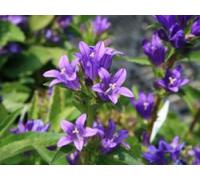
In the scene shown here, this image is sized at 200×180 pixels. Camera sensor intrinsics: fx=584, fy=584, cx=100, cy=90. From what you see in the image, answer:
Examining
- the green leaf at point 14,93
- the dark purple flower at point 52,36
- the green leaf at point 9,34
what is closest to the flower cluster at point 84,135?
the green leaf at point 14,93

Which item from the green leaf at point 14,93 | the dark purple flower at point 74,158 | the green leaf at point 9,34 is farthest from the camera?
the green leaf at point 9,34

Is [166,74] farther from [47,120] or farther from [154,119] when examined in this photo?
[47,120]

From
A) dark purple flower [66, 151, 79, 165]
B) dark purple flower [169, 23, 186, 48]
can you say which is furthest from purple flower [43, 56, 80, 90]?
dark purple flower [169, 23, 186, 48]

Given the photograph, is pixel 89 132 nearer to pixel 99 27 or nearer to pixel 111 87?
pixel 111 87

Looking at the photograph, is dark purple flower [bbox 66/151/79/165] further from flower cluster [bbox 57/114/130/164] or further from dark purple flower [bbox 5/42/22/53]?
dark purple flower [bbox 5/42/22/53]

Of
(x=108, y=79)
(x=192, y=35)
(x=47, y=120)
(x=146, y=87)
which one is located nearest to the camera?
(x=108, y=79)

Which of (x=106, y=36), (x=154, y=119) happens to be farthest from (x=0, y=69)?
(x=154, y=119)

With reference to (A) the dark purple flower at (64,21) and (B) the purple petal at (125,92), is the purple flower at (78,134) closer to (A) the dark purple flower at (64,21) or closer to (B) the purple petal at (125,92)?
(B) the purple petal at (125,92)
